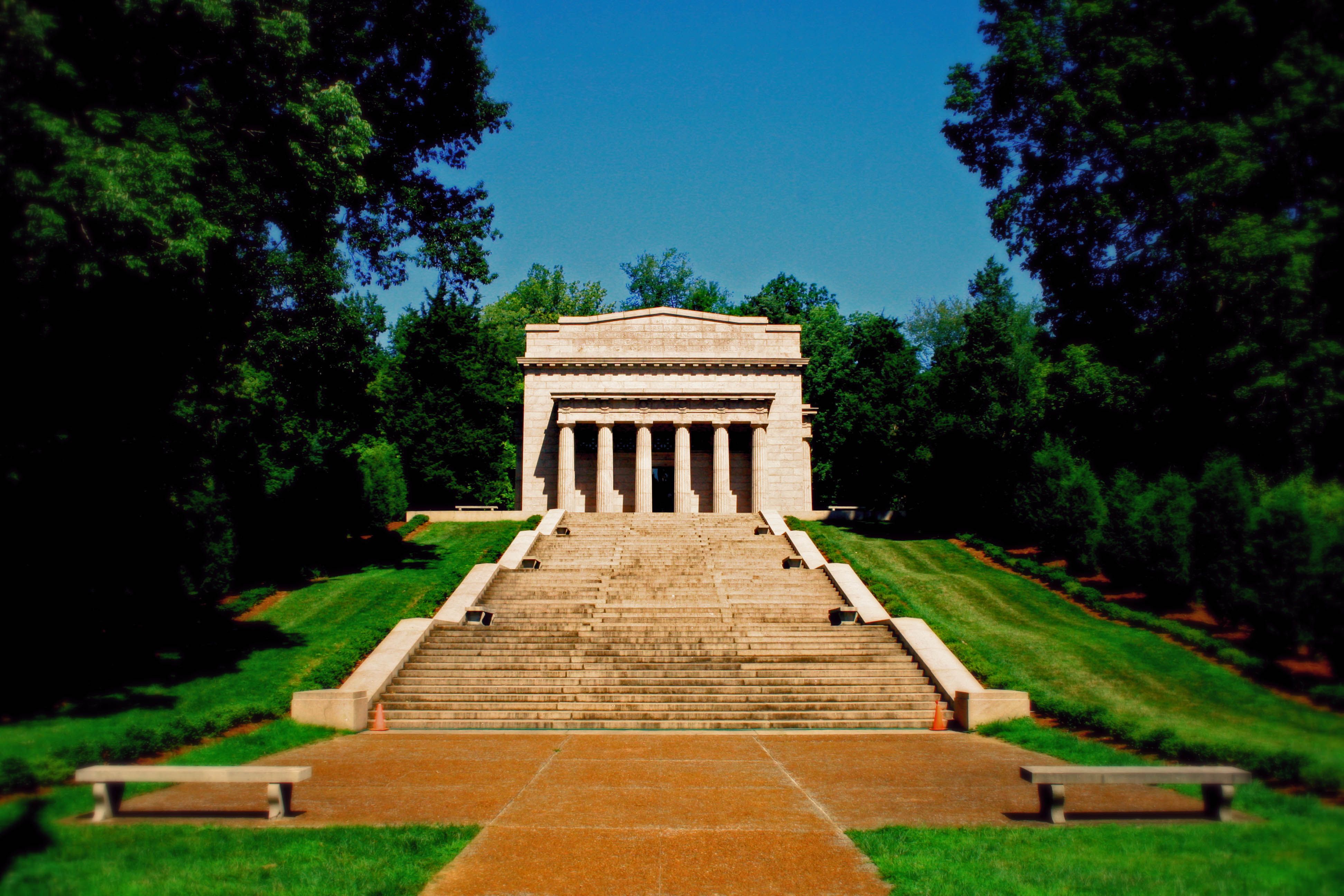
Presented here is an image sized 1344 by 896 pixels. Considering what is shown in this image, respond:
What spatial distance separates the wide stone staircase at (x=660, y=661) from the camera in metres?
16.5

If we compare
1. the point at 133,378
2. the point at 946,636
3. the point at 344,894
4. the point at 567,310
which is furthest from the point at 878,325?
the point at 344,894

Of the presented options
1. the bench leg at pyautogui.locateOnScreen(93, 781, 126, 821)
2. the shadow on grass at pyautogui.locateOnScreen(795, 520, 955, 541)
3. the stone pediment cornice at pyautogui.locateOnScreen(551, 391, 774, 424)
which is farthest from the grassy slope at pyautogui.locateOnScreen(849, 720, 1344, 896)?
the stone pediment cornice at pyautogui.locateOnScreen(551, 391, 774, 424)

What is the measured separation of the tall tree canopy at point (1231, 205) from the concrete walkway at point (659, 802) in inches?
119

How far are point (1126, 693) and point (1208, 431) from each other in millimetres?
3602

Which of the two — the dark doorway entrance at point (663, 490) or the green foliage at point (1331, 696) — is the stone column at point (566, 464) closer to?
the dark doorway entrance at point (663, 490)

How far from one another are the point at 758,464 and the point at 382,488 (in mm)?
19243

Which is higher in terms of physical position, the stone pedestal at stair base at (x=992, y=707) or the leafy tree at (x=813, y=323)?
the leafy tree at (x=813, y=323)

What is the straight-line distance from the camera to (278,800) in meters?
8.01

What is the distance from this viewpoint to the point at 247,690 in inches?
609

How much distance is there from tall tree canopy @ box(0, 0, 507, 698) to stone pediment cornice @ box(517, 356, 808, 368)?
1908 cm

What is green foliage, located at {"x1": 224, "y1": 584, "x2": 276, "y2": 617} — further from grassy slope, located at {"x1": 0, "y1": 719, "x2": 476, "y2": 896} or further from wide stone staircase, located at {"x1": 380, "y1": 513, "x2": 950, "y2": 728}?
grassy slope, located at {"x1": 0, "y1": 719, "x2": 476, "y2": 896}

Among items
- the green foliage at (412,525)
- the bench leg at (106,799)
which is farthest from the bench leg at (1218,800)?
the green foliage at (412,525)

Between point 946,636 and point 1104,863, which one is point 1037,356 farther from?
point 1104,863

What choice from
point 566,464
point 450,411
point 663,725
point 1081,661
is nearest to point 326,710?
point 663,725
